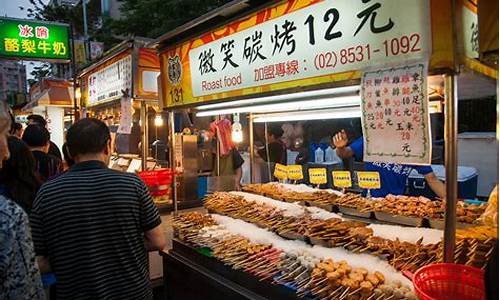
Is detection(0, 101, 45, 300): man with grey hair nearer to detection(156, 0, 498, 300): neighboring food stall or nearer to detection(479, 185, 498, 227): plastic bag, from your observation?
detection(156, 0, 498, 300): neighboring food stall

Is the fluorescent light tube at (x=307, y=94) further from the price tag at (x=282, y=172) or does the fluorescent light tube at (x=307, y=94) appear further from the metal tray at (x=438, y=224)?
the price tag at (x=282, y=172)

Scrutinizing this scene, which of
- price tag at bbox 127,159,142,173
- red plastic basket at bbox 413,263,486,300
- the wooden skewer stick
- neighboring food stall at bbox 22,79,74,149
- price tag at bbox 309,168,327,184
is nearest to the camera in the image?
red plastic basket at bbox 413,263,486,300

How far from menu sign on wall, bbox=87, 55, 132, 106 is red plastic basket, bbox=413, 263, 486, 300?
517cm

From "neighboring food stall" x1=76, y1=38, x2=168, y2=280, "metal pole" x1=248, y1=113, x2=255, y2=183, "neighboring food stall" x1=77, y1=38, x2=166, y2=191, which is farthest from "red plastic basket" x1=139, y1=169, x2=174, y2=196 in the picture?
"metal pole" x1=248, y1=113, x2=255, y2=183

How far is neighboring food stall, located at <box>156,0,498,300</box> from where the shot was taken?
2.19 metres

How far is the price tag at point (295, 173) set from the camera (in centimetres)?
525

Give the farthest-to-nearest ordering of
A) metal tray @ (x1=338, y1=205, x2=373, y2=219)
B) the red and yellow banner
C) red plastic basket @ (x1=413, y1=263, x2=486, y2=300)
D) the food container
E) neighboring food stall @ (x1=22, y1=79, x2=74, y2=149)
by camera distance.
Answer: neighboring food stall @ (x1=22, y1=79, x2=74, y2=149) → the food container → metal tray @ (x1=338, y1=205, x2=373, y2=219) → the red and yellow banner → red plastic basket @ (x1=413, y1=263, x2=486, y2=300)

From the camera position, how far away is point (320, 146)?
1420 cm

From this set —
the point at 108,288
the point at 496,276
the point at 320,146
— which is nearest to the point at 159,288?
the point at 108,288

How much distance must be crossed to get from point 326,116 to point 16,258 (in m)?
3.58

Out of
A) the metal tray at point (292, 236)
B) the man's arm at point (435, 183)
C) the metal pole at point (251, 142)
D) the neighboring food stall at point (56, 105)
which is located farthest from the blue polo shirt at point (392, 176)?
the neighboring food stall at point (56, 105)

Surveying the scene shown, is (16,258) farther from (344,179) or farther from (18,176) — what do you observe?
(344,179)

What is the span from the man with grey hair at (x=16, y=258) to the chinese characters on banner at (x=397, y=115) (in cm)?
198

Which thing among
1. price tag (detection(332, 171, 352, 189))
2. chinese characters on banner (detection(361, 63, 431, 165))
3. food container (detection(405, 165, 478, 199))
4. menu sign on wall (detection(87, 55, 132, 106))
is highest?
menu sign on wall (detection(87, 55, 132, 106))
